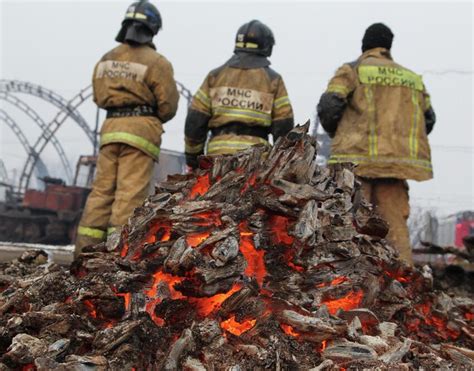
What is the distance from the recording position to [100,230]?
525 cm

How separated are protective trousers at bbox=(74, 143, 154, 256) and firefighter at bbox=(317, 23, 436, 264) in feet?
6.10

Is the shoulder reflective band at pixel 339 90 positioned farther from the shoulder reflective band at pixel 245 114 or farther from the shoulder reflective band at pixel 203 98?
the shoulder reflective band at pixel 203 98

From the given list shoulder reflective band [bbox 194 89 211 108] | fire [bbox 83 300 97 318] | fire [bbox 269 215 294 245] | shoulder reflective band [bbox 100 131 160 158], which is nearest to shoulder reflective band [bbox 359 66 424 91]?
shoulder reflective band [bbox 194 89 211 108]

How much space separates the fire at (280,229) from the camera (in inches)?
108

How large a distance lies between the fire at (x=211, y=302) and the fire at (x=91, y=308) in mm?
414

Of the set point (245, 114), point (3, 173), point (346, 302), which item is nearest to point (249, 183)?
point (346, 302)

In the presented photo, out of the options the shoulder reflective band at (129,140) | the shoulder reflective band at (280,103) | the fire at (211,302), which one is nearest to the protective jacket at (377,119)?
the shoulder reflective band at (280,103)

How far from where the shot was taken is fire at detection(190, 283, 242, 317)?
94.5 inches

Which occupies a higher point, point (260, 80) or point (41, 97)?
point (41, 97)

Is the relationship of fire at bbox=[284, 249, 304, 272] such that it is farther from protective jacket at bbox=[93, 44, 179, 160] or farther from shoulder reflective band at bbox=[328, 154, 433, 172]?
protective jacket at bbox=[93, 44, 179, 160]

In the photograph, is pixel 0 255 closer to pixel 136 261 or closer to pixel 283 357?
pixel 136 261

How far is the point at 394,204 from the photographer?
5.40 metres

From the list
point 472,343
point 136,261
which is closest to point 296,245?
point 136,261

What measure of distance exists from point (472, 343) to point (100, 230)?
3.44m
